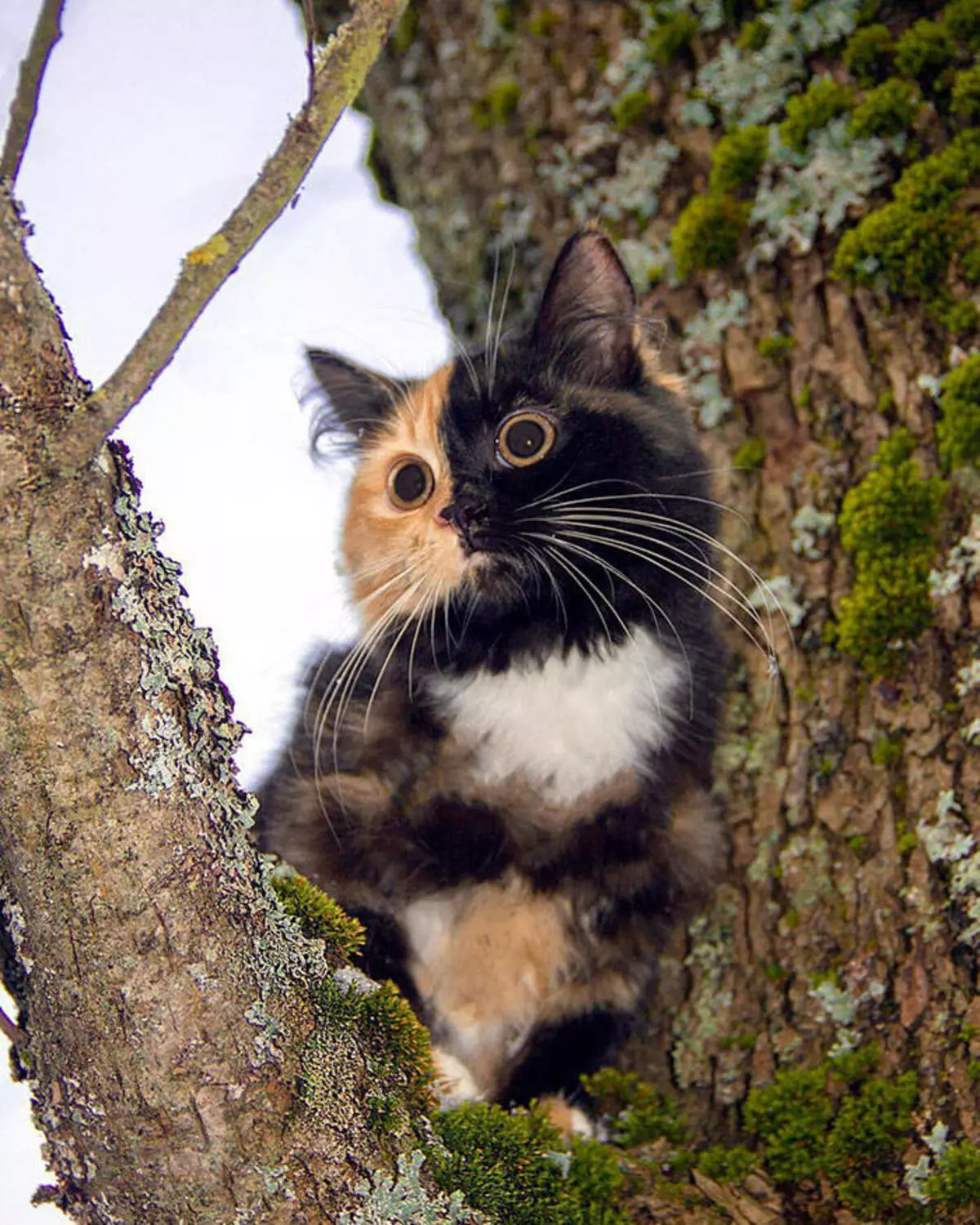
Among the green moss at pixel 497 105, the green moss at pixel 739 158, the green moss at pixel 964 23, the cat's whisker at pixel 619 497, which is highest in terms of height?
the green moss at pixel 497 105

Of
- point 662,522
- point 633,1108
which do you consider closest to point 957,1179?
point 633,1108

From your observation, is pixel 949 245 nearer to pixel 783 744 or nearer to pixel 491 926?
pixel 783 744

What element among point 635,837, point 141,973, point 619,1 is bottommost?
point 141,973

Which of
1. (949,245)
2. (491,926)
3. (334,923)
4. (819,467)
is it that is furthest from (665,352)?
(334,923)

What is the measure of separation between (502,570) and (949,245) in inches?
46.2

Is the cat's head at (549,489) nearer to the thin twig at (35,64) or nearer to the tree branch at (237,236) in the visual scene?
the tree branch at (237,236)

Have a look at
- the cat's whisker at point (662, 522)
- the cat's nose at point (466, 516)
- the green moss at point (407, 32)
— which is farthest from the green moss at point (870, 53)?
the cat's nose at point (466, 516)

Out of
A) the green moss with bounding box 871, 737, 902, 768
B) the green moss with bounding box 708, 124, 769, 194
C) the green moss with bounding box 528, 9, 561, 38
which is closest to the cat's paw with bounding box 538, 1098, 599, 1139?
the green moss with bounding box 871, 737, 902, 768

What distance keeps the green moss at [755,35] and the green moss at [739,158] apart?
0.60 ft

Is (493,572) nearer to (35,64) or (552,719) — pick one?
(552,719)

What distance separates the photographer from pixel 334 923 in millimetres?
1575

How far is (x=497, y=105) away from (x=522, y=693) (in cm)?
174

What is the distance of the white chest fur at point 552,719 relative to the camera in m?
Answer: 2.03

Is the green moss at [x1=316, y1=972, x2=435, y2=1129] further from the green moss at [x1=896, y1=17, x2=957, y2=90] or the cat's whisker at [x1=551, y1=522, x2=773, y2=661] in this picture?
the green moss at [x1=896, y1=17, x2=957, y2=90]
